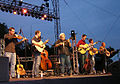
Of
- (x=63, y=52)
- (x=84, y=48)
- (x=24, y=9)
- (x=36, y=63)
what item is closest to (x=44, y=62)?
(x=36, y=63)

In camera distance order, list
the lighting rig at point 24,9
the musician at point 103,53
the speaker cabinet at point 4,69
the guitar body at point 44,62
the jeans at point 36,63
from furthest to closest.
Answer: the lighting rig at point 24,9
the musician at point 103,53
the guitar body at point 44,62
the jeans at point 36,63
the speaker cabinet at point 4,69

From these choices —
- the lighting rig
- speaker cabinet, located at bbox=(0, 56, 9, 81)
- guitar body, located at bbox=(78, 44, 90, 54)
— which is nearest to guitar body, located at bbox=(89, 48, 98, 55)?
guitar body, located at bbox=(78, 44, 90, 54)

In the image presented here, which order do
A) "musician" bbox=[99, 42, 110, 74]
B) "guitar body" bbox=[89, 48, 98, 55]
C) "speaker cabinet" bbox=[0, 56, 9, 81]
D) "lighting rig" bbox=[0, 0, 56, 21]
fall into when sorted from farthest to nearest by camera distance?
"lighting rig" bbox=[0, 0, 56, 21] < "musician" bbox=[99, 42, 110, 74] < "guitar body" bbox=[89, 48, 98, 55] < "speaker cabinet" bbox=[0, 56, 9, 81]

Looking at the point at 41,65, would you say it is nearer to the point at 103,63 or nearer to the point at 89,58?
the point at 89,58

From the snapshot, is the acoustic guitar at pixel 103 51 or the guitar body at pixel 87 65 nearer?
the guitar body at pixel 87 65

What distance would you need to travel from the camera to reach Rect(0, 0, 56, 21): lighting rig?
35.7 feet

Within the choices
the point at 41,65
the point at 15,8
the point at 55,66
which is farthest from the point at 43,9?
the point at 41,65

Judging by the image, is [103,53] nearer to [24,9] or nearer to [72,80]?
[72,80]

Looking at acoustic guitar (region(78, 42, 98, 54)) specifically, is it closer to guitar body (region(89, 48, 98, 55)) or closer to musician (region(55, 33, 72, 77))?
guitar body (region(89, 48, 98, 55))

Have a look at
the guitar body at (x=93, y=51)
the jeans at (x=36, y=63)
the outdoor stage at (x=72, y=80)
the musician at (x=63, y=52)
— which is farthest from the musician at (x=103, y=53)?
the outdoor stage at (x=72, y=80)

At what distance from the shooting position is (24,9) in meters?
→ 11.3

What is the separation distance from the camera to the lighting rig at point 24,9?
10.9 metres

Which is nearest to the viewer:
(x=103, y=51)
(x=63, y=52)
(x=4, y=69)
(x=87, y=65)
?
(x=4, y=69)

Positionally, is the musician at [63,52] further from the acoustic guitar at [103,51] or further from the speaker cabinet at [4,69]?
the speaker cabinet at [4,69]
